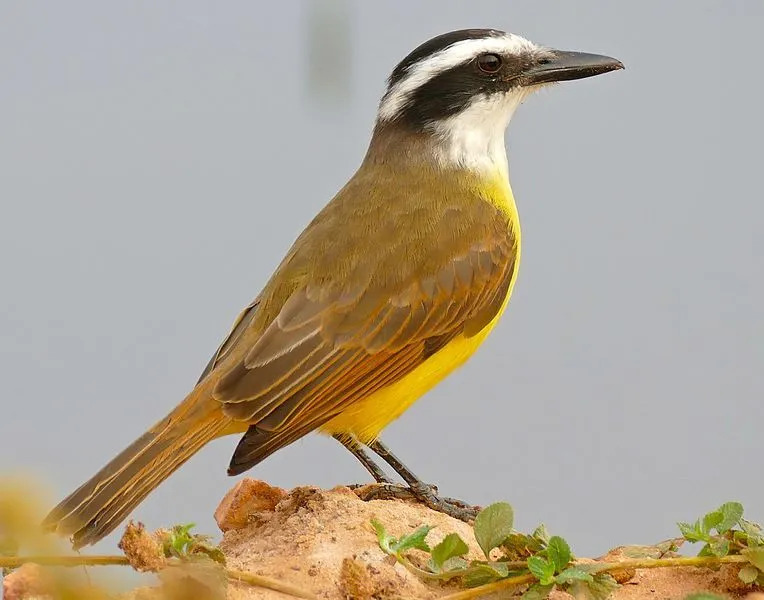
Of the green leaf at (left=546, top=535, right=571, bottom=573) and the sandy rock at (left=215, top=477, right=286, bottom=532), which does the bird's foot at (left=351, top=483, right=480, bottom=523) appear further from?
the green leaf at (left=546, top=535, right=571, bottom=573)

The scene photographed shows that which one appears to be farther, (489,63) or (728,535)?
(489,63)

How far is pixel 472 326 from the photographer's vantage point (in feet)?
12.9

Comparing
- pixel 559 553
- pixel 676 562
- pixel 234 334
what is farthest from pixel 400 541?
pixel 234 334

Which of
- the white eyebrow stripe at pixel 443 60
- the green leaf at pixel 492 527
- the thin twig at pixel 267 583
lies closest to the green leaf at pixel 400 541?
the green leaf at pixel 492 527

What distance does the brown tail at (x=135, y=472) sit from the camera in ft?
9.71

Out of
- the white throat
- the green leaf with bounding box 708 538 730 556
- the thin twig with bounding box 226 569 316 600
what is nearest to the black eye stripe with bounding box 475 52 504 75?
the white throat

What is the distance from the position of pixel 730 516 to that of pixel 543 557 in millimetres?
517

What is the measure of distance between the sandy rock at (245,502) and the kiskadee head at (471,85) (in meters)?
1.59

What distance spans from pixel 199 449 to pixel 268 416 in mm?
250

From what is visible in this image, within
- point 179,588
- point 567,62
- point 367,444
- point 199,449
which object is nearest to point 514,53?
point 567,62

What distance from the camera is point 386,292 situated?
3758mm

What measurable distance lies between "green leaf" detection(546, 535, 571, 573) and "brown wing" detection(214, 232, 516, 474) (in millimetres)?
1087

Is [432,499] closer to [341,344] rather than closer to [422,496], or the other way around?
[422,496]

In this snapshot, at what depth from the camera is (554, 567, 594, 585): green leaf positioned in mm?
2447
